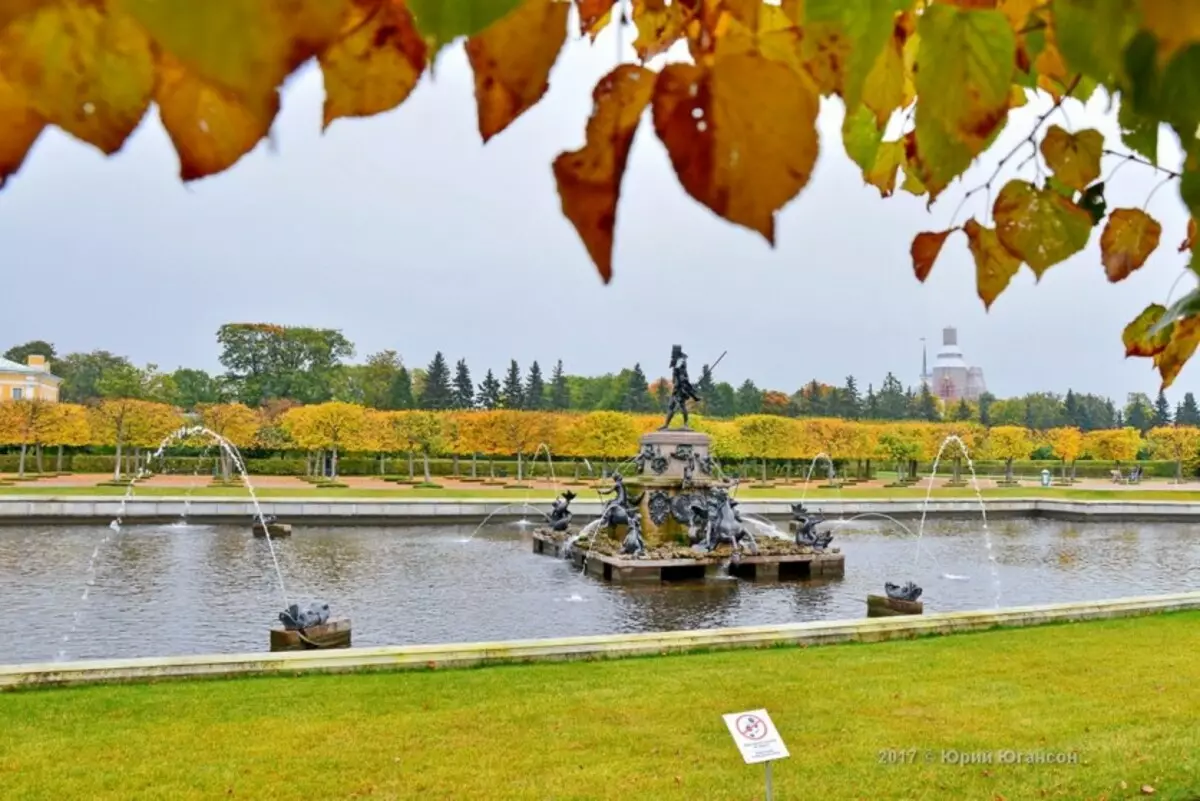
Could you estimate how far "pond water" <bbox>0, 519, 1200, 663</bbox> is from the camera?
1141 cm

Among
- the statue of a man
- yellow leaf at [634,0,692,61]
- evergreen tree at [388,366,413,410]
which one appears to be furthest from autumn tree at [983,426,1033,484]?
yellow leaf at [634,0,692,61]

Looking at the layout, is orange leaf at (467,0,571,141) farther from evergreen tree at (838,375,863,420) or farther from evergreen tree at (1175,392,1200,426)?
evergreen tree at (1175,392,1200,426)

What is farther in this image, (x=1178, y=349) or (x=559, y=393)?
(x=559, y=393)

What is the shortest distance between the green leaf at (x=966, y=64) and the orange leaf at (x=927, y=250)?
0.51 metres

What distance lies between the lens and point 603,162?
73 cm

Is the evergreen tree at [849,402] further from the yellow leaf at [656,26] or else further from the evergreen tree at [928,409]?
the yellow leaf at [656,26]

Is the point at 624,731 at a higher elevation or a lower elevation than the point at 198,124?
lower

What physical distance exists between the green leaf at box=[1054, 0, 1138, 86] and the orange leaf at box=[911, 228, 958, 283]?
553mm

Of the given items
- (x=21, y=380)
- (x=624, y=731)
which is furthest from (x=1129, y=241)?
(x=21, y=380)

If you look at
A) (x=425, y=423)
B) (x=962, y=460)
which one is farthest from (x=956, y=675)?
(x=962, y=460)

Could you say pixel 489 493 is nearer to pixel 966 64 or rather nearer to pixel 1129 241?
pixel 1129 241

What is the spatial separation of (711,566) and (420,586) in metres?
5.42

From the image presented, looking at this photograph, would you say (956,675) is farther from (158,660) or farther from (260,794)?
(158,660)

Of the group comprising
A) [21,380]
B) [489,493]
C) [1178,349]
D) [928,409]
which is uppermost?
[21,380]
